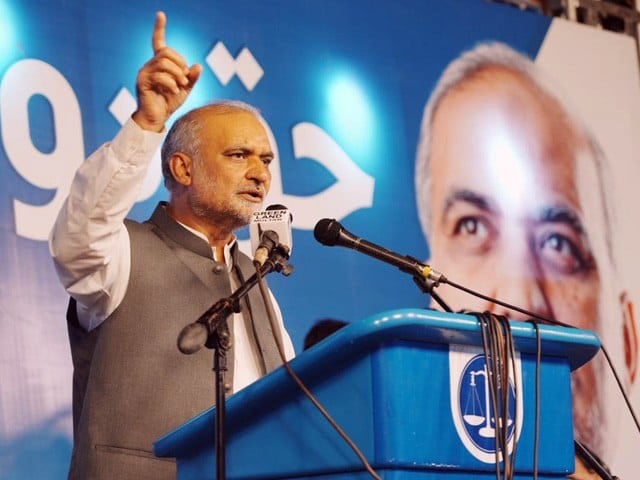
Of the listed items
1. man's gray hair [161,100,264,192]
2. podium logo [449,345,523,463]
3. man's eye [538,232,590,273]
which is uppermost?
man's eye [538,232,590,273]

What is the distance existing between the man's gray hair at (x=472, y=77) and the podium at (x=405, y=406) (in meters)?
2.40

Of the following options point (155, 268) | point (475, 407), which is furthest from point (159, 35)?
point (475, 407)

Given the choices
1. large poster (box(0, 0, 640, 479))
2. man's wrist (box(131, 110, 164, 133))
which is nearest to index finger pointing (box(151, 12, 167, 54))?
man's wrist (box(131, 110, 164, 133))

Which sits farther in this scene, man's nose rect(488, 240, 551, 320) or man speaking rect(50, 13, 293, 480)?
man's nose rect(488, 240, 551, 320)

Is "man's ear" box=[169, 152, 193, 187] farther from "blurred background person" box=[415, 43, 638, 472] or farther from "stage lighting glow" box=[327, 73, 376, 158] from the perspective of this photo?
"blurred background person" box=[415, 43, 638, 472]

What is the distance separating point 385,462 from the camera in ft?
5.11

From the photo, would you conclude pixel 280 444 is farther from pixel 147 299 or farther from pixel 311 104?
pixel 311 104

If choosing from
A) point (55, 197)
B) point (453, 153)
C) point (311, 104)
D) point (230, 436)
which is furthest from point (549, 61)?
point (230, 436)

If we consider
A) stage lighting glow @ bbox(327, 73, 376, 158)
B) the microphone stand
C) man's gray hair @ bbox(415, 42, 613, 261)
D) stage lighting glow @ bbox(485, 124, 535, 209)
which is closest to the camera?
the microphone stand

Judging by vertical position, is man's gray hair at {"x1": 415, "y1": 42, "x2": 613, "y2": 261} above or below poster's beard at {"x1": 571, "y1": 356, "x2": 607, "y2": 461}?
above

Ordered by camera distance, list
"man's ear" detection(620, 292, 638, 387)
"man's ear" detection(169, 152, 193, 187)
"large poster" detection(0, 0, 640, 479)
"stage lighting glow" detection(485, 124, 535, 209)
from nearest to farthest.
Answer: "man's ear" detection(169, 152, 193, 187)
"large poster" detection(0, 0, 640, 479)
"stage lighting glow" detection(485, 124, 535, 209)
"man's ear" detection(620, 292, 638, 387)

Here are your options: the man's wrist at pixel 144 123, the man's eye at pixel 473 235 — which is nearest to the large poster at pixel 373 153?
the man's eye at pixel 473 235

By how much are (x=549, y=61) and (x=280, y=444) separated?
11.0 ft

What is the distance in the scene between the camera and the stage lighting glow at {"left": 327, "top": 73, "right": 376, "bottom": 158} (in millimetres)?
4094
